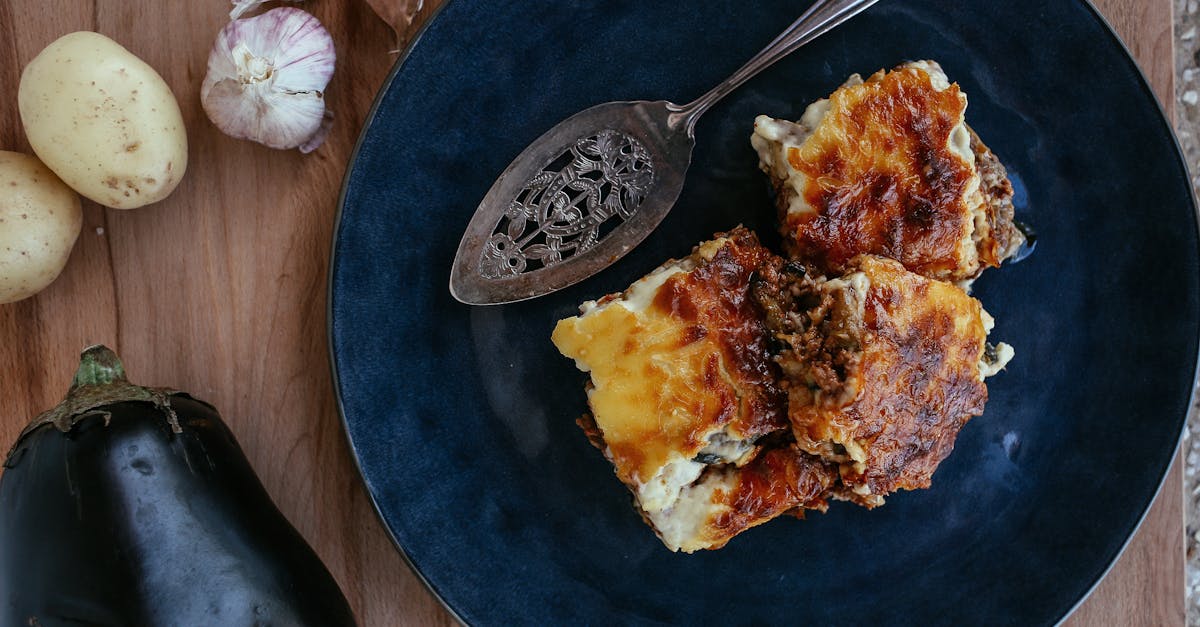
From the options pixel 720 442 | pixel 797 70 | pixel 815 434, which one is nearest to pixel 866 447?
pixel 815 434

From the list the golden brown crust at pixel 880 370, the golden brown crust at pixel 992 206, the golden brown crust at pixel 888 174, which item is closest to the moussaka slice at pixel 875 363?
the golden brown crust at pixel 880 370

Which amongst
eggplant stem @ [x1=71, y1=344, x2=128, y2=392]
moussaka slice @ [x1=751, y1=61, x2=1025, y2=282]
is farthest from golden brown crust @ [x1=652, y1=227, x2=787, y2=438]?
eggplant stem @ [x1=71, y1=344, x2=128, y2=392]

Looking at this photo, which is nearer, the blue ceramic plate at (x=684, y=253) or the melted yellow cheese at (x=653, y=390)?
the melted yellow cheese at (x=653, y=390)

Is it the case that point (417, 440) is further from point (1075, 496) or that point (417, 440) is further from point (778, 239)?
point (1075, 496)

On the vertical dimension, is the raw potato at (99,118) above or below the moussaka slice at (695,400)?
above

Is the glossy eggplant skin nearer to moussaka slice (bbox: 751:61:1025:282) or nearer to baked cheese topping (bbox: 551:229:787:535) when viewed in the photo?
baked cheese topping (bbox: 551:229:787:535)

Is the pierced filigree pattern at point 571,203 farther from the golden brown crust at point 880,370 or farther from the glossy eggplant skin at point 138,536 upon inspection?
the glossy eggplant skin at point 138,536
